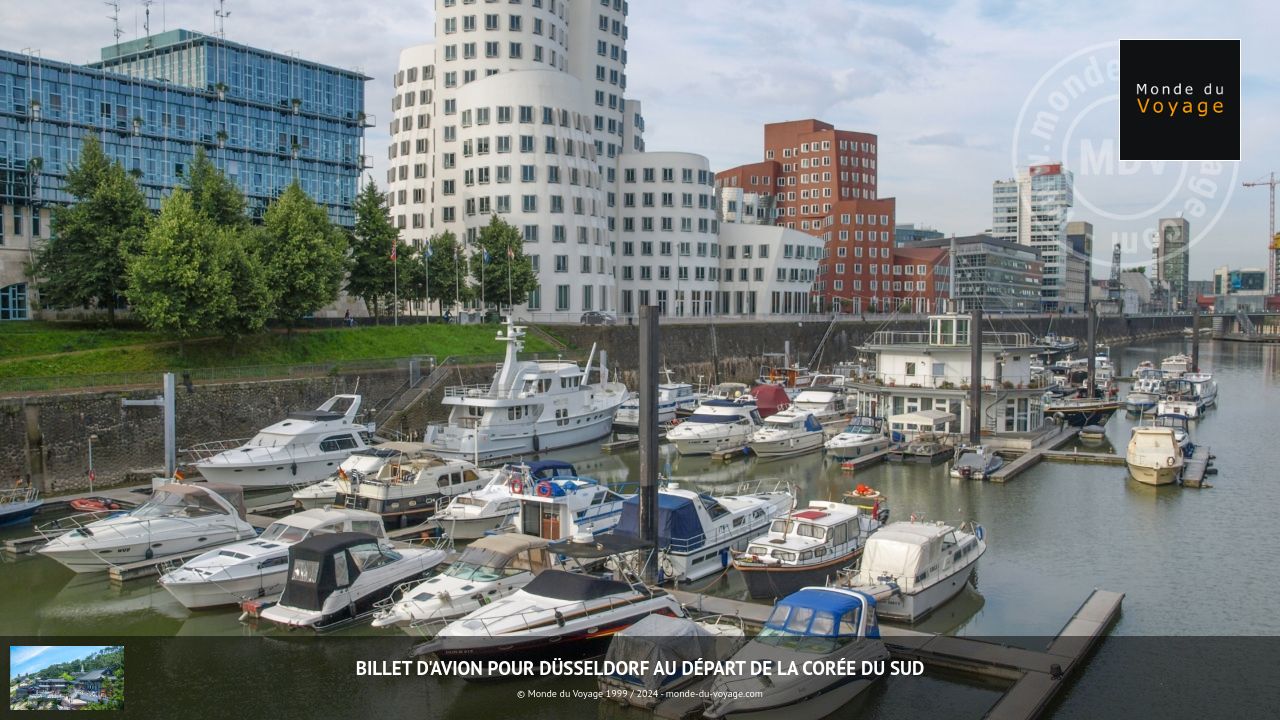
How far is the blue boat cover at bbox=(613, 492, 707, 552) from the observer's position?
77.4 ft

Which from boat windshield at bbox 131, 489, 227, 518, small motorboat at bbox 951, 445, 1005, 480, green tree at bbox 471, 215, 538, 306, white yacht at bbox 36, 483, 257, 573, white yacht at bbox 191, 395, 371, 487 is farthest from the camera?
green tree at bbox 471, 215, 538, 306

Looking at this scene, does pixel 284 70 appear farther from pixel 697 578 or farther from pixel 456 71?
pixel 697 578

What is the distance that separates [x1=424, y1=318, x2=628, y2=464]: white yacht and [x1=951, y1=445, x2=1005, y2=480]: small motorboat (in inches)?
742

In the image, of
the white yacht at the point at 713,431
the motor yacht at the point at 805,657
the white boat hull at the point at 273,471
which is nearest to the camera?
the motor yacht at the point at 805,657

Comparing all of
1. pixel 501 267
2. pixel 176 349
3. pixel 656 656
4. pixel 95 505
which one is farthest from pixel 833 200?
pixel 656 656

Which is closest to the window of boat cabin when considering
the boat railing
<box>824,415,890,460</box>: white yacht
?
the boat railing

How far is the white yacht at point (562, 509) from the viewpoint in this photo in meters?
25.5

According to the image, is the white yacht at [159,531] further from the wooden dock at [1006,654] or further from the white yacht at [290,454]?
the wooden dock at [1006,654]

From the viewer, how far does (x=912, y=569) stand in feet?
69.3

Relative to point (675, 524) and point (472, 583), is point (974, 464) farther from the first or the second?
point (472, 583)

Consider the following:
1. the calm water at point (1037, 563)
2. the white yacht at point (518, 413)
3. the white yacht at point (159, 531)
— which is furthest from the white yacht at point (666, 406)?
the white yacht at point (159, 531)

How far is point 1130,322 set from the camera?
187 metres

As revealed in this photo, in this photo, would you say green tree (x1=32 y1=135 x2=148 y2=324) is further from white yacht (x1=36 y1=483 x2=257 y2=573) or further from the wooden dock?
the wooden dock

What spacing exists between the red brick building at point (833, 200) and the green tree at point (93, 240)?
87165 mm
